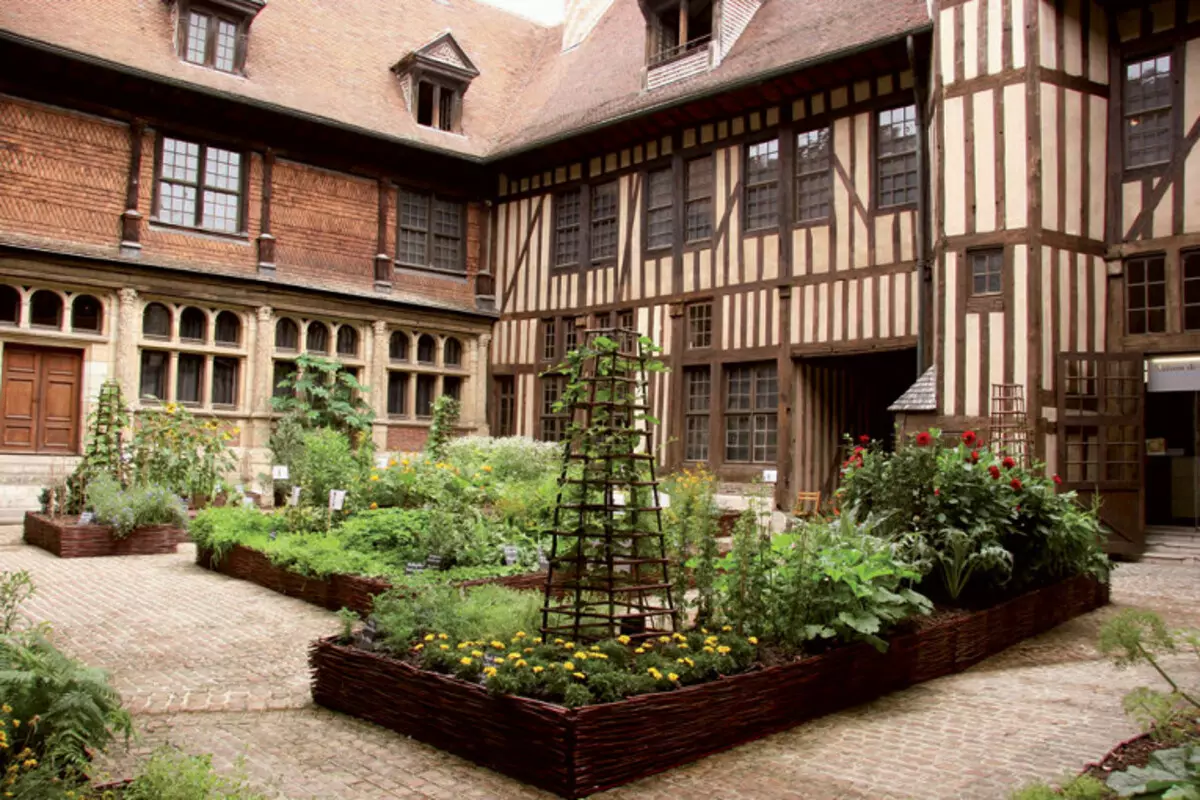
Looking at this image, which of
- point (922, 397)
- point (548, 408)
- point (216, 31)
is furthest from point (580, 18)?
point (922, 397)

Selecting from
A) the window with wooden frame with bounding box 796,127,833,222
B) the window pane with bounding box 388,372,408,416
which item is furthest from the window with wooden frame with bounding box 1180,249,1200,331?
the window pane with bounding box 388,372,408,416

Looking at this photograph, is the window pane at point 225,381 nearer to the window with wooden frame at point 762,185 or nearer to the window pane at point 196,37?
the window pane at point 196,37

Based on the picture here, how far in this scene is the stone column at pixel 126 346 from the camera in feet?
50.5

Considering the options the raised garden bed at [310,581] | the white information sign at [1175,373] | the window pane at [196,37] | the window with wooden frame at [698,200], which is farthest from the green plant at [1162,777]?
the window pane at [196,37]

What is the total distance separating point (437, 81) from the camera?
63.8 ft

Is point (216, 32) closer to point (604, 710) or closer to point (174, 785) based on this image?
point (604, 710)

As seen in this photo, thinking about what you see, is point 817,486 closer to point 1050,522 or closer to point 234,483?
point 1050,522

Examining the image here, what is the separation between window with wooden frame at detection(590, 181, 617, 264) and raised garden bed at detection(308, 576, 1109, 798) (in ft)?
41.6

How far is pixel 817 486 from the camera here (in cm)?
1489

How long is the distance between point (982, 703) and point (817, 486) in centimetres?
973

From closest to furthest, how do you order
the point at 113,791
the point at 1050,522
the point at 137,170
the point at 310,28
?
the point at 113,791
the point at 1050,522
the point at 137,170
the point at 310,28

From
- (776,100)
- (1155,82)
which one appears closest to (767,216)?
(776,100)

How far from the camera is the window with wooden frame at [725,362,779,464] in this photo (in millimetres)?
15055

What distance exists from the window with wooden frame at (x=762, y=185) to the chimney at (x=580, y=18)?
7.86 m
